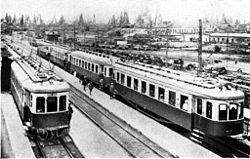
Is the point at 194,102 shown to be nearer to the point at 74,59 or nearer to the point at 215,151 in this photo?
the point at 215,151

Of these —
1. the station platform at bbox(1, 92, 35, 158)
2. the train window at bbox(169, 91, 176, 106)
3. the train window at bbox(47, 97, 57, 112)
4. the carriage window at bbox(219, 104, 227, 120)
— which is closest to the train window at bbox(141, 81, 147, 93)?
the train window at bbox(169, 91, 176, 106)

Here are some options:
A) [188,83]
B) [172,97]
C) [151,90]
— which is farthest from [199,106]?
[151,90]

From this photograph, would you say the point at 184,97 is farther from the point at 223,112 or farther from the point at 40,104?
the point at 40,104

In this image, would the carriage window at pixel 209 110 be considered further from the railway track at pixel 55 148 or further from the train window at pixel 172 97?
the railway track at pixel 55 148

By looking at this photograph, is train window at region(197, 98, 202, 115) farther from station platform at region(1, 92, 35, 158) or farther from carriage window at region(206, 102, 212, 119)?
station platform at region(1, 92, 35, 158)

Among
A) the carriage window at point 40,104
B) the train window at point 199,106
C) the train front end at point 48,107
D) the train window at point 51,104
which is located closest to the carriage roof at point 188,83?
the train window at point 199,106

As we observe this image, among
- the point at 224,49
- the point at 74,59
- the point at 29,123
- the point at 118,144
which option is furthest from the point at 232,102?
the point at 224,49
